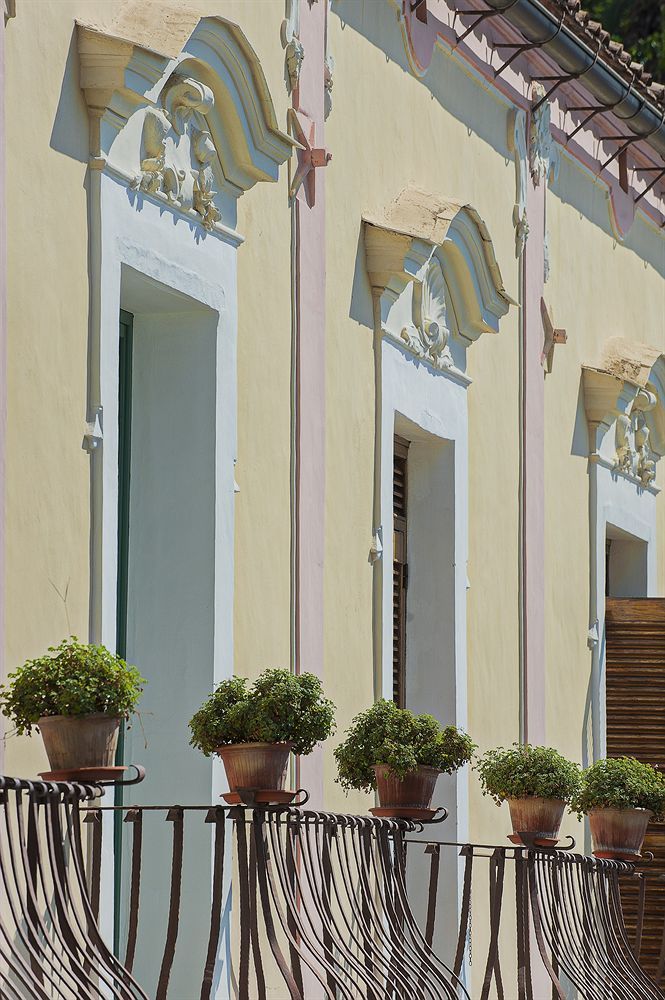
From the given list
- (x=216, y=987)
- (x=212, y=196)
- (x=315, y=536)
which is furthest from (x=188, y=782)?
(x=212, y=196)

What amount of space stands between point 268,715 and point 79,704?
3.53ft

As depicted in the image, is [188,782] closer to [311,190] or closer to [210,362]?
[210,362]

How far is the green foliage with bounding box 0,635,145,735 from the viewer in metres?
5.69

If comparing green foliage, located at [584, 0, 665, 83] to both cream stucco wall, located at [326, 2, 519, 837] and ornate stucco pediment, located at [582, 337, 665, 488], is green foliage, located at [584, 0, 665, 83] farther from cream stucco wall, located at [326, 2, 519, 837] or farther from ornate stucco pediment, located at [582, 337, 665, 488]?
cream stucco wall, located at [326, 2, 519, 837]

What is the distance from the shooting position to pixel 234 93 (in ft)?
26.1

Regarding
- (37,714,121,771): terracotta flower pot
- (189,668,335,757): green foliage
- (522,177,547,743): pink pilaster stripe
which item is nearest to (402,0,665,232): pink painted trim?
(522,177,547,743): pink pilaster stripe

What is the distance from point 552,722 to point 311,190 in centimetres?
413

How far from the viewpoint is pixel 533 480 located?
1152 centimetres

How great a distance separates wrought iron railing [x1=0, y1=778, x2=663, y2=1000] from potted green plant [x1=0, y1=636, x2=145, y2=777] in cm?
19

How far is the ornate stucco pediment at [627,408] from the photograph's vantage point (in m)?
12.5

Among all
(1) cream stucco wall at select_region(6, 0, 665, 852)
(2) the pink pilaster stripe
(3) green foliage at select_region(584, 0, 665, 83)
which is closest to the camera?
(1) cream stucco wall at select_region(6, 0, 665, 852)

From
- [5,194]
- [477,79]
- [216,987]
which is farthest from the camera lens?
[477,79]

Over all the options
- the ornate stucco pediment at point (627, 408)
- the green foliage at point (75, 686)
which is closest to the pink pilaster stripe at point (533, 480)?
the ornate stucco pediment at point (627, 408)

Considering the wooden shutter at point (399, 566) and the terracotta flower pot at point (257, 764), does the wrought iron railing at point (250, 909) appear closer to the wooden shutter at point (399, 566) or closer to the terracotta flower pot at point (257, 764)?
the terracotta flower pot at point (257, 764)
